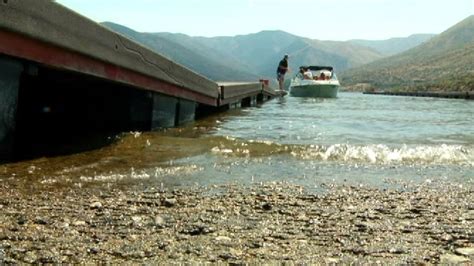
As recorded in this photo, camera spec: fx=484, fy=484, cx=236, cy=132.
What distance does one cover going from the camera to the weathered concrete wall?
422cm

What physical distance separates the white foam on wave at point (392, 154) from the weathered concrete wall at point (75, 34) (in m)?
2.62

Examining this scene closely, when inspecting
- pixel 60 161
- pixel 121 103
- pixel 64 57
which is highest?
pixel 64 57

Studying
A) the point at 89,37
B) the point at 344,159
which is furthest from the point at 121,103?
the point at 344,159

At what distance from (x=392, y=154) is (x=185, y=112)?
18.8 ft

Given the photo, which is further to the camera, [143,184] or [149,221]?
[143,184]

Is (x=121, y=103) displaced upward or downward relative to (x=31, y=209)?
upward

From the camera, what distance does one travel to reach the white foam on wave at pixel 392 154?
5.45 m

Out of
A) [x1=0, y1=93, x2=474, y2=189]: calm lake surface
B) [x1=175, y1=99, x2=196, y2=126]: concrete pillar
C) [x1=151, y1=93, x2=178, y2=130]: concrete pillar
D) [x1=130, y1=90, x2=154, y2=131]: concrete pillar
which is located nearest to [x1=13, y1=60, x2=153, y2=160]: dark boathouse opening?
[x1=130, y1=90, x2=154, y2=131]: concrete pillar

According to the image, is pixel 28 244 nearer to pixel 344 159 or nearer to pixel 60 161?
pixel 60 161

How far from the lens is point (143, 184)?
12.6 feet

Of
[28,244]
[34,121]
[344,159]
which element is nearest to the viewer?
[28,244]

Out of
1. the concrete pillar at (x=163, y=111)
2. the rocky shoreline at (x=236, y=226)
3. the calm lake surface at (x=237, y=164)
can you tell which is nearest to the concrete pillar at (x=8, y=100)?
the calm lake surface at (x=237, y=164)

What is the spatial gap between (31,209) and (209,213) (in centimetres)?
106

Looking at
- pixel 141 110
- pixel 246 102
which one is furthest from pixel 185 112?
pixel 246 102
